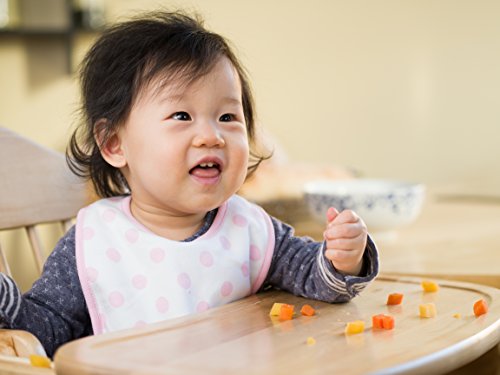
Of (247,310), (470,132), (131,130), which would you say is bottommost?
(470,132)

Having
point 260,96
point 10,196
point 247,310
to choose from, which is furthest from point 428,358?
point 260,96

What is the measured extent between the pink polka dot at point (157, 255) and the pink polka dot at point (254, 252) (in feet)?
0.44

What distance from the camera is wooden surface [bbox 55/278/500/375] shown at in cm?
79

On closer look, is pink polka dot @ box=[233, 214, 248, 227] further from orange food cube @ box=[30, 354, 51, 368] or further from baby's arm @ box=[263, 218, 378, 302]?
orange food cube @ box=[30, 354, 51, 368]

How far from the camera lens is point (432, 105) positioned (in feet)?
12.4

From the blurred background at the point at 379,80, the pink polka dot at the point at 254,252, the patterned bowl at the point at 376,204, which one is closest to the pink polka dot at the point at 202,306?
the pink polka dot at the point at 254,252

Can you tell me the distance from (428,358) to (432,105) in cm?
307

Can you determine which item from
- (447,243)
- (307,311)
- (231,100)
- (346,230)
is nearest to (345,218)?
(346,230)

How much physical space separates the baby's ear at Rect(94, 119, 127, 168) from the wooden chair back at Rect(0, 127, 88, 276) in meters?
0.18

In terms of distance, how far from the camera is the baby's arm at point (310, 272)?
1.10 m

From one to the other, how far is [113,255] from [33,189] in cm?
27

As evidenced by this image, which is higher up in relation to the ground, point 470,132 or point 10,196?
point 10,196

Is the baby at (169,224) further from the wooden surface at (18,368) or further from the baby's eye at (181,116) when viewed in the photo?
the wooden surface at (18,368)

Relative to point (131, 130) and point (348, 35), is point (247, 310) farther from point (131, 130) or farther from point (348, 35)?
point (348, 35)
